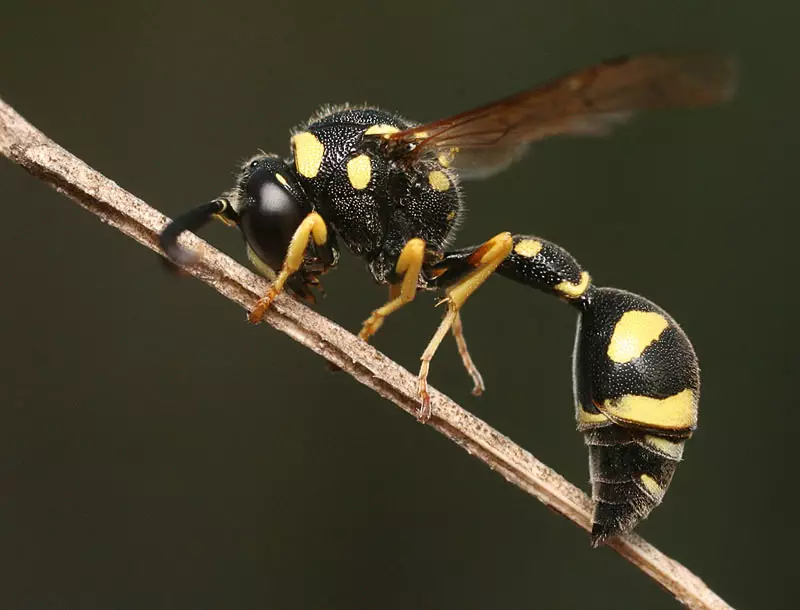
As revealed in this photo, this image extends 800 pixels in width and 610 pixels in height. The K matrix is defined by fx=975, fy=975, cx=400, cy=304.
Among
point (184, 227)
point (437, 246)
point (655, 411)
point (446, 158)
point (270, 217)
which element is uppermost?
point (446, 158)

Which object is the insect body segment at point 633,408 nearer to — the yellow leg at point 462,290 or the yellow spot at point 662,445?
the yellow spot at point 662,445

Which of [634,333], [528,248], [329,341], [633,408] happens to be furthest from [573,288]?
[329,341]

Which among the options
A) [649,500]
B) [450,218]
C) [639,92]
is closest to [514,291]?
[450,218]

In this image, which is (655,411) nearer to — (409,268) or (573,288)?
(573,288)

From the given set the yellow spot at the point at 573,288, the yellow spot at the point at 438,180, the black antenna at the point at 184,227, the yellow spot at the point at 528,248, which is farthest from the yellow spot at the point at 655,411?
the black antenna at the point at 184,227

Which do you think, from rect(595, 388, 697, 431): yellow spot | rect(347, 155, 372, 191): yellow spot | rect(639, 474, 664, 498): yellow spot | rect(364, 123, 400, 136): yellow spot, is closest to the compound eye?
rect(347, 155, 372, 191): yellow spot

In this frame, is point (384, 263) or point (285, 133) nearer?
point (384, 263)

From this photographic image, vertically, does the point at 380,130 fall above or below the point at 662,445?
above

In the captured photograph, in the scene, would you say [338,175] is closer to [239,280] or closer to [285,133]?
[239,280]
